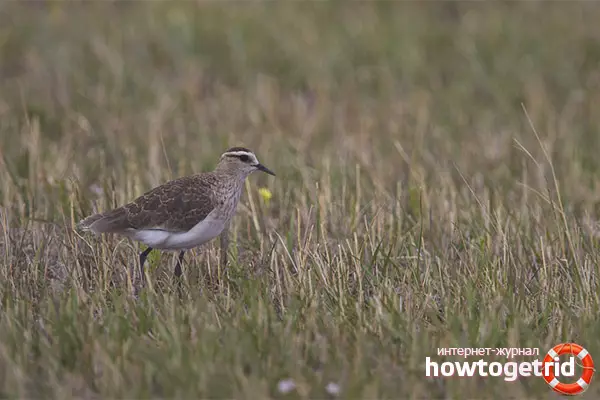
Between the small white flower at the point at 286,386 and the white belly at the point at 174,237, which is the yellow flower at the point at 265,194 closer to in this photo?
the white belly at the point at 174,237

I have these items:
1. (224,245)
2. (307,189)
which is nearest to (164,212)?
(224,245)

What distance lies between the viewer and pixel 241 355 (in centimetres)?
542

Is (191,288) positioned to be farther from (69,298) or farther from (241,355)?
(241,355)

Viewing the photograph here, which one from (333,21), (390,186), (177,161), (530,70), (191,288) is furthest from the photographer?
(333,21)

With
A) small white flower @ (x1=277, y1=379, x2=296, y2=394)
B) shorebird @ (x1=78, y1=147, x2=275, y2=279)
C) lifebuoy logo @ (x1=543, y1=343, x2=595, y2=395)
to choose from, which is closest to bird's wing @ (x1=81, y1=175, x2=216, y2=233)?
shorebird @ (x1=78, y1=147, x2=275, y2=279)

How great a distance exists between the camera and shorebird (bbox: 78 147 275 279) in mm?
6754

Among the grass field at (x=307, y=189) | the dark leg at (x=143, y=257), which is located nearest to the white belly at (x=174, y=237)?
the dark leg at (x=143, y=257)

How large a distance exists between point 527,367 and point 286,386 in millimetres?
1289

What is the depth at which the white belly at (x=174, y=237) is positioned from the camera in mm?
6750

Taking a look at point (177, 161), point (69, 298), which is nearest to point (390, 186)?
point (177, 161)

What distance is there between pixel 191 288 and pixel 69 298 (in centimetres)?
83

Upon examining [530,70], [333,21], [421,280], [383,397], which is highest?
[333,21]

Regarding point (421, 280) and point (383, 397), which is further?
point (421, 280)

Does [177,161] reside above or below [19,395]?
above
